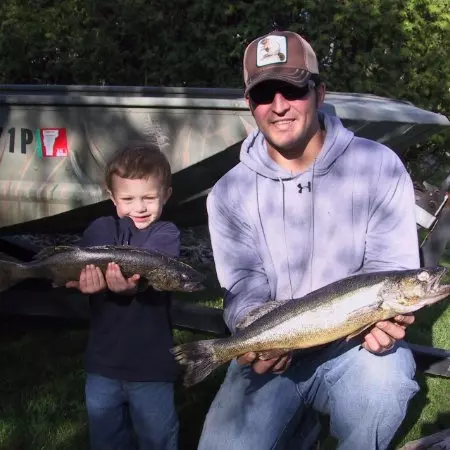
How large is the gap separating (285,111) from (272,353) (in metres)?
1.00

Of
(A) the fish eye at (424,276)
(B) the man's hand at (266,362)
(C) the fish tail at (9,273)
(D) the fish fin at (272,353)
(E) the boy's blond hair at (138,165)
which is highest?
(E) the boy's blond hair at (138,165)

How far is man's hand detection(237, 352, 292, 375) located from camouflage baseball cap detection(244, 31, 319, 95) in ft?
3.64

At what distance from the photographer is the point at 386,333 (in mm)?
2848

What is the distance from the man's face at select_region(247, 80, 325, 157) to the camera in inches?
121

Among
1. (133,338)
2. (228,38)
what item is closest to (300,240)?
(133,338)

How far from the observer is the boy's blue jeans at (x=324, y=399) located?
2.95 metres

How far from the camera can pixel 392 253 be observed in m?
3.10

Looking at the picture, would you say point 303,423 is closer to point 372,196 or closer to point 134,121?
point 372,196

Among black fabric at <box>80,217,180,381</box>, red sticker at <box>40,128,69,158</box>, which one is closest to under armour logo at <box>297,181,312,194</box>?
black fabric at <box>80,217,180,381</box>

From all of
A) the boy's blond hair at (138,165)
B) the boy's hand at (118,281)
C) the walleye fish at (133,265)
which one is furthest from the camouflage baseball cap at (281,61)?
the boy's hand at (118,281)

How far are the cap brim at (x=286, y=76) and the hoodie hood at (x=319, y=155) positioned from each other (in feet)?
1.02

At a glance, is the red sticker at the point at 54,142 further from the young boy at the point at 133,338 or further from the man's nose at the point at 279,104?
the man's nose at the point at 279,104

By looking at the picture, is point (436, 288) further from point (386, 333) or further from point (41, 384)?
point (41, 384)

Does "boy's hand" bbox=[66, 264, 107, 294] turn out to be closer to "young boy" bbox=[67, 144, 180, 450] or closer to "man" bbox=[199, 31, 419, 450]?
"young boy" bbox=[67, 144, 180, 450]
